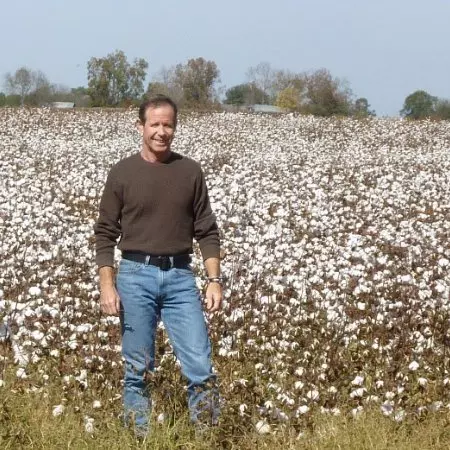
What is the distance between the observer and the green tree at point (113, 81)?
230 ft

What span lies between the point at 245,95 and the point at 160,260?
83.9 meters

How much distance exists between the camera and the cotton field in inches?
215

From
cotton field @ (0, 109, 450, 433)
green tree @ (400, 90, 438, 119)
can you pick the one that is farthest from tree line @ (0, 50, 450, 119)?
Result: cotton field @ (0, 109, 450, 433)

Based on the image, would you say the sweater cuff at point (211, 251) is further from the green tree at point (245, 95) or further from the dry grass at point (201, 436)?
the green tree at point (245, 95)

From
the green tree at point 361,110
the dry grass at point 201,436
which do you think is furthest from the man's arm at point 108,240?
the green tree at point 361,110

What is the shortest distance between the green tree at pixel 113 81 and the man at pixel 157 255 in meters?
60.7

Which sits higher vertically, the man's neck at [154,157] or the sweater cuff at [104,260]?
the man's neck at [154,157]

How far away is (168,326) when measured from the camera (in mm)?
4562

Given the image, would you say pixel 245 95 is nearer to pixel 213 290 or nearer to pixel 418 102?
pixel 418 102

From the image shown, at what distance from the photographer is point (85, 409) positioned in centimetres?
504

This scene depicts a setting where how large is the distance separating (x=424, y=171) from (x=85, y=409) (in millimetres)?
13929

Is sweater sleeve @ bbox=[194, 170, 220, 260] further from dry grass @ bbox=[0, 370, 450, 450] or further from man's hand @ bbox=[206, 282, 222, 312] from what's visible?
dry grass @ bbox=[0, 370, 450, 450]

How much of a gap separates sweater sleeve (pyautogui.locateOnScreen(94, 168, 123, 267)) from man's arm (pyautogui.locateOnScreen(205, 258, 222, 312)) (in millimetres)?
510

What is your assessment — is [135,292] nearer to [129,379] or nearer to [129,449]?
[129,379]
